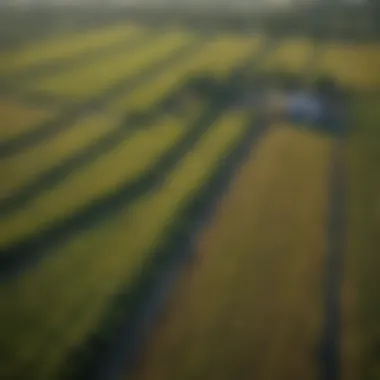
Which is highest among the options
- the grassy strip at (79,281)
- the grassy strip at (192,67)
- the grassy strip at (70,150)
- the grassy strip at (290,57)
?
the grassy strip at (290,57)

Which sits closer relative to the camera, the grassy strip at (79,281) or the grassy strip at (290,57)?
the grassy strip at (79,281)

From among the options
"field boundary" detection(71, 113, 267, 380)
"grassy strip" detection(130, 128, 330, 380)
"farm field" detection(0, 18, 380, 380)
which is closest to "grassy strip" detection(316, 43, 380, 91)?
"farm field" detection(0, 18, 380, 380)

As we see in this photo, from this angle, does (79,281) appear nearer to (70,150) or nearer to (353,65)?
(70,150)

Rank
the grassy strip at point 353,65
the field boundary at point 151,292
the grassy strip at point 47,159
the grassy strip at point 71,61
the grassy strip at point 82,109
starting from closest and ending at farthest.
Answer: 1. the field boundary at point 151,292
2. the grassy strip at point 47,159
3. the grassy strip at point 82,109
4. the grassy strip at point 71,61
5. the grassy strip at point 353,65

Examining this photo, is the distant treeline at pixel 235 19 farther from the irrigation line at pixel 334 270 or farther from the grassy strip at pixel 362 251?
the irrigation line at pixel 334 270

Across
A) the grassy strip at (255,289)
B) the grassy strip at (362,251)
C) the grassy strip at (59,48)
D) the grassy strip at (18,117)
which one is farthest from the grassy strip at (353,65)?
the grassy strip at (18,117)

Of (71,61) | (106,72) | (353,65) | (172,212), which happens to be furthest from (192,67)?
(172,212)

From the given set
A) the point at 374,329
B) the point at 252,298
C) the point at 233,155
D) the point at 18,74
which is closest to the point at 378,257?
the point at 374,329
